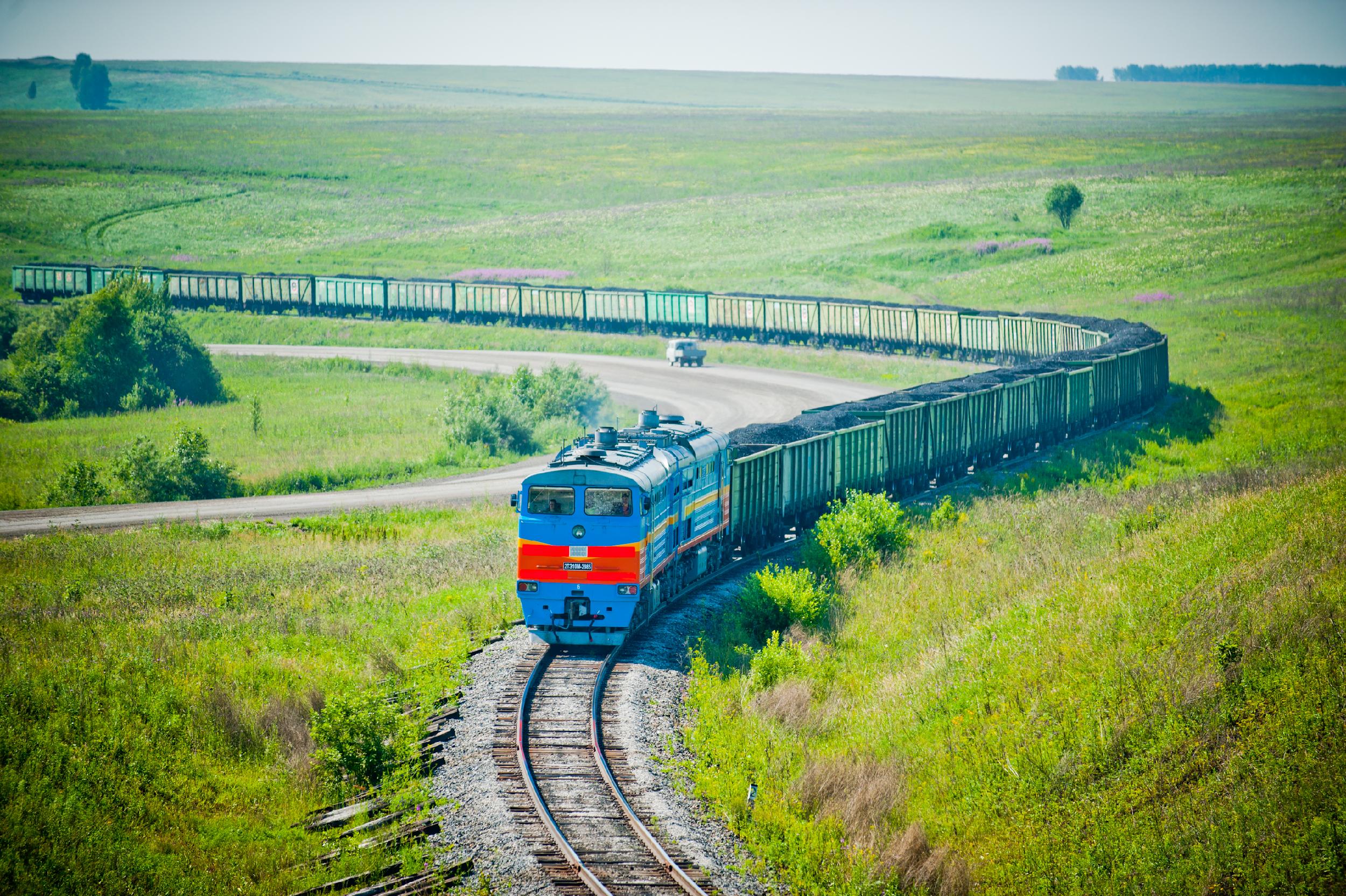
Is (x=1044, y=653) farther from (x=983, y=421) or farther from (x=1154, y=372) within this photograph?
(x=1154, y=372)

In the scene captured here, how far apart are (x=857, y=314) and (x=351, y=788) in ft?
174

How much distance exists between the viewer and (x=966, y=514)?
29328 millimetres

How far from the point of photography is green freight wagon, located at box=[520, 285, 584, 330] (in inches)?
2923

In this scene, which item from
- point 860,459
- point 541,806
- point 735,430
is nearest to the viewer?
point 541,806

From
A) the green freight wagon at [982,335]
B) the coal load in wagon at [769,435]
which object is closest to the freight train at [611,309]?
the green freight wagon at [982,335]

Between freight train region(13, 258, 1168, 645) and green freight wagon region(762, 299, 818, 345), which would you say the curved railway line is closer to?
freight train region(13, 258, 1168, 645)

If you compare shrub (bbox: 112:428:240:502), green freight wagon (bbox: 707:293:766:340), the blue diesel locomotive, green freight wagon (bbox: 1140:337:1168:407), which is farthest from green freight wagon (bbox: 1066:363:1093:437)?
green freight wagon (bbox: 707:293:766:340)

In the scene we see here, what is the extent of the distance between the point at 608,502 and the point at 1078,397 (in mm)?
27004

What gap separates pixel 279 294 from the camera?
8088cm

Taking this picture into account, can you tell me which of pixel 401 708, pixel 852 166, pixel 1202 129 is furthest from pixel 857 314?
pixel 1202 129

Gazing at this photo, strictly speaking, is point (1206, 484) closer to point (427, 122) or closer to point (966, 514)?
point (966, 514)

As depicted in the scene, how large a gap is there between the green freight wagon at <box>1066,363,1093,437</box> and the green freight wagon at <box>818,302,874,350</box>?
23518mm

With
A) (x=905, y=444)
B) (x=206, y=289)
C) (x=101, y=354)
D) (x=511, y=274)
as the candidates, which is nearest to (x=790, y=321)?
(x=511, y=274)

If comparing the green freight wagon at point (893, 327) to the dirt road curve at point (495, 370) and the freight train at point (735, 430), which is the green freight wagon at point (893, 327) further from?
the dirt road curve at point (495, 370)
